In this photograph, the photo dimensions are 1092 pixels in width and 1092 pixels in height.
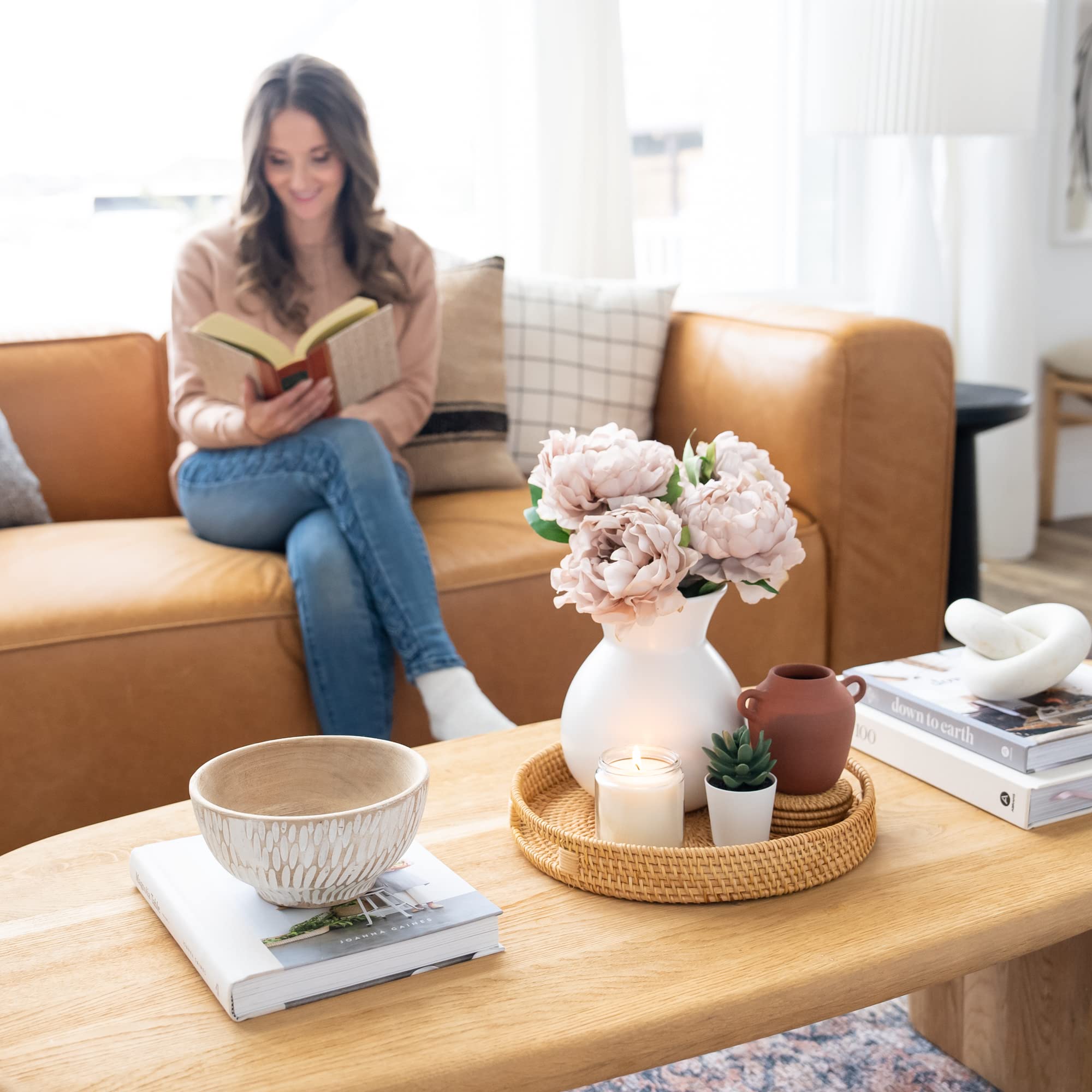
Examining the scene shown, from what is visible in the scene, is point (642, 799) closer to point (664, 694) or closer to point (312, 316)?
point (664, 694)

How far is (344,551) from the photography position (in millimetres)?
1737

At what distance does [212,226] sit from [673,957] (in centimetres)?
159

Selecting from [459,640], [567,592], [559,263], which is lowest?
[459,640]

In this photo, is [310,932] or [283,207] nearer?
[310,932]

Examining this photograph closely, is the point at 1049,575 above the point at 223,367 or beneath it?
beneath

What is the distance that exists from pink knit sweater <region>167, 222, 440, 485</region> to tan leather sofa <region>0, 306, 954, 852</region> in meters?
0.17

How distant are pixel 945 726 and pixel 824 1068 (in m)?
0.42

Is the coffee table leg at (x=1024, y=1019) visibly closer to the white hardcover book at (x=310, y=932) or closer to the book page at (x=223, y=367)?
the white hardcover book at (x=310, y=932)

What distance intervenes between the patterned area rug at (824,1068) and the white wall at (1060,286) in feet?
9.46

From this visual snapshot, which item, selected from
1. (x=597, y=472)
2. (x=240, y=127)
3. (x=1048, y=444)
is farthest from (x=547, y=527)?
(x=1048, y=444)

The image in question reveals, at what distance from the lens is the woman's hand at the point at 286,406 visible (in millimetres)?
1790

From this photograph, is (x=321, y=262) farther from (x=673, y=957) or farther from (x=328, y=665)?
(x=673, y=957)

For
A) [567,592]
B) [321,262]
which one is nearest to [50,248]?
[321,262]

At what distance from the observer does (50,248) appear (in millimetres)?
2695
